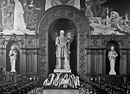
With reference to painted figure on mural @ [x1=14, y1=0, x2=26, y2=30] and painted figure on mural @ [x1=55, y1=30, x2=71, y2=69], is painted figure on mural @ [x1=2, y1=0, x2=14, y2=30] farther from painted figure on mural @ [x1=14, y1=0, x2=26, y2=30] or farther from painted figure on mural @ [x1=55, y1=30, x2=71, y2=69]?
painted figure on mural @ [x1=55, y1=30, x2=71, y2=69]

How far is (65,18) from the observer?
20.5 m

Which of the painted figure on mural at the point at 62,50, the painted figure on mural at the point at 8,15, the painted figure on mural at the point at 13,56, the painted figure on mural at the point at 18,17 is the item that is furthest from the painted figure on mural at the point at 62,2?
the painted figure on mural at the point at 13,56

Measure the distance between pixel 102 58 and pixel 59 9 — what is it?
15.8ft

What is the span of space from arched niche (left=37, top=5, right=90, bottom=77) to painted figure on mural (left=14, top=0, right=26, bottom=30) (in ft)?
4.10

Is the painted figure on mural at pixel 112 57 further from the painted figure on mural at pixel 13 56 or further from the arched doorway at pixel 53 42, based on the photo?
the painted figure on mural at pixel 13 56

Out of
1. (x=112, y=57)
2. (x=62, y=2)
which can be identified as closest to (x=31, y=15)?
(x=62, y=2)

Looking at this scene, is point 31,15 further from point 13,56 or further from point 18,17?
point 13,56

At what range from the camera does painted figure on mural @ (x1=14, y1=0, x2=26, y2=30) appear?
2019cm

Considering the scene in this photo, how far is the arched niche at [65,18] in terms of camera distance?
798 inches

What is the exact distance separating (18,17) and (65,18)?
347cm

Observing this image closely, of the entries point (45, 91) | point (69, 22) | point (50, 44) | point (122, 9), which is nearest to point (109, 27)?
point (122, 9)

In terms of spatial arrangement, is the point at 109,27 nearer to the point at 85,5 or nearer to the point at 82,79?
the point at 85,5

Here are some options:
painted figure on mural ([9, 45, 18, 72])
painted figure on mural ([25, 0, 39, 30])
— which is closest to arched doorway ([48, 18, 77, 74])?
painted figure on mural ([25, 0, 39, 30])

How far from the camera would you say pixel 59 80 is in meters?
15.8
